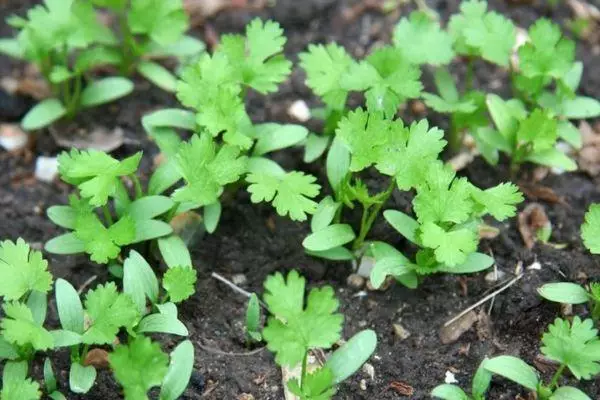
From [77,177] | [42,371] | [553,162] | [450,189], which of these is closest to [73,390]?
[42,371]

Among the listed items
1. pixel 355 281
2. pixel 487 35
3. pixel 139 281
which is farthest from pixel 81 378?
pixel 487 35

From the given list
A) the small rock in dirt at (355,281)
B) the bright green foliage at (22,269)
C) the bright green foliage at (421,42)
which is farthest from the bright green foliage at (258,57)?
the bright green foliage at (22,269)

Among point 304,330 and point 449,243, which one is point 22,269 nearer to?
point 304,330

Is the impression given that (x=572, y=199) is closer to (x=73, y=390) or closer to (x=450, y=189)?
(x=450, y=189)

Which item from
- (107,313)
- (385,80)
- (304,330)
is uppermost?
(385,80)

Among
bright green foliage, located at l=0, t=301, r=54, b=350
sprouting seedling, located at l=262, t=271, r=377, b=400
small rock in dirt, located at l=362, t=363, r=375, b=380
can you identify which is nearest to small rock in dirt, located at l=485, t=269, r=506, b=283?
small rock in dirt, located at l=362, t=363, r=375, b=380

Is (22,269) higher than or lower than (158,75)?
lower

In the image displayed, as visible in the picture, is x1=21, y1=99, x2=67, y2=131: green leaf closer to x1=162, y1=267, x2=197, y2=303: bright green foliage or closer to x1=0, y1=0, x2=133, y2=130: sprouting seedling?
x1=0, y1=0, x2=133, y2=130: sprouting seedling
